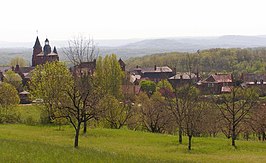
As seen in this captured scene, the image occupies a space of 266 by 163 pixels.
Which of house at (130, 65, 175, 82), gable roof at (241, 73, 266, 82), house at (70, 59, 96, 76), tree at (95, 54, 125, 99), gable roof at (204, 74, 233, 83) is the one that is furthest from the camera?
house at (130, 65, 175, 82)

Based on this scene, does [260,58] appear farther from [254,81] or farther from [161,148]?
[161,148]

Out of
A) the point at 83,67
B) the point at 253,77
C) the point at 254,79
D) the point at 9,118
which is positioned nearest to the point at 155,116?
the point at 83,67

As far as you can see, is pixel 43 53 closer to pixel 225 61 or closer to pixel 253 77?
pixel 253 77

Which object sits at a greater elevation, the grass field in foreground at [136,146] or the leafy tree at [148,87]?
the grass field in foreground at [136,146]

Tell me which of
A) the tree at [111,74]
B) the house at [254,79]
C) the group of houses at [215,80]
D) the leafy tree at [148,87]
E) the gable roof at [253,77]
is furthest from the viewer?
the gable roof at [253,77]

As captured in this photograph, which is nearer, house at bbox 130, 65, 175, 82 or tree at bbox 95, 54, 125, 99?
tree at bbox 95, 54, 125, 99

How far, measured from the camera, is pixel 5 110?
47719 millimetres

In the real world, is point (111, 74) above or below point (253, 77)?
above

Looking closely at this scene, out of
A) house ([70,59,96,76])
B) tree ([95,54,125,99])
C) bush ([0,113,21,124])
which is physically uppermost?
house ([70,59,96,76])

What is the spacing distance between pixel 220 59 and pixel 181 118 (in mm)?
119569

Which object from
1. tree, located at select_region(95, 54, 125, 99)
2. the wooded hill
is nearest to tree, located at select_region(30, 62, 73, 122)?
tree, located at select_region(95, 54, 125, 99)

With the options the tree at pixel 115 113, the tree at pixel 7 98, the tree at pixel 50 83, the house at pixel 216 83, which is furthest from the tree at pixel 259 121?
the house at pixel 216 83

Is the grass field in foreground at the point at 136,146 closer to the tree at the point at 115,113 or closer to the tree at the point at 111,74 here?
the tree at the point at 115,113

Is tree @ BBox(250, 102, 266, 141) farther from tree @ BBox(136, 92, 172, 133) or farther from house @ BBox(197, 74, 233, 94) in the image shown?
house @ BBox(197, 74, 233, 94)
